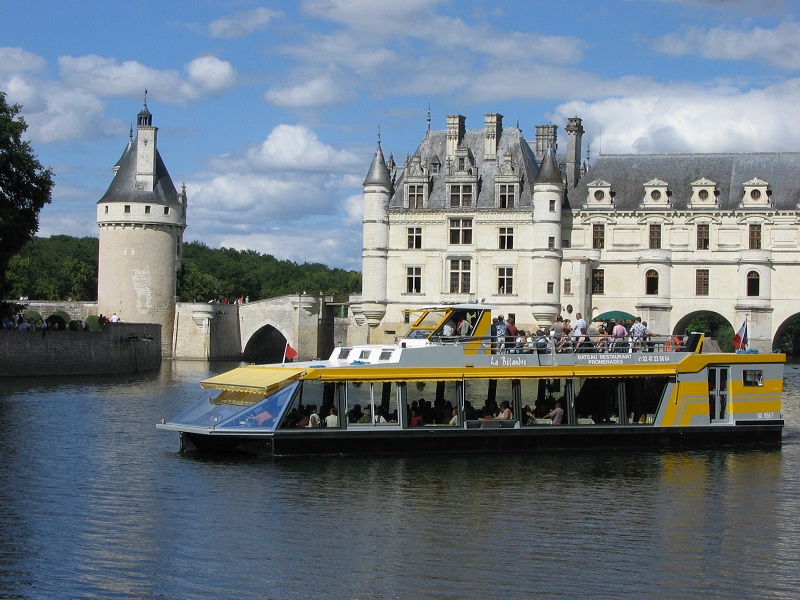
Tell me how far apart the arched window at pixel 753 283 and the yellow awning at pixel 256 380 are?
39.7 metres

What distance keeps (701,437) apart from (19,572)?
1547cm

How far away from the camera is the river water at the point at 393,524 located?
16.1m

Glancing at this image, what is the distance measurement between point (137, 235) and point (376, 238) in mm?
13270

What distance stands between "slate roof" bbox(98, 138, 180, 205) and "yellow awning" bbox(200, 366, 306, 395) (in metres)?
44.3

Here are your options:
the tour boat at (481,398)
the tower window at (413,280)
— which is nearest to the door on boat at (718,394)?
the tour boat at (481,398)

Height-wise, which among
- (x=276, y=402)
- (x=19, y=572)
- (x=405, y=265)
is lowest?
(x=19, y=572)

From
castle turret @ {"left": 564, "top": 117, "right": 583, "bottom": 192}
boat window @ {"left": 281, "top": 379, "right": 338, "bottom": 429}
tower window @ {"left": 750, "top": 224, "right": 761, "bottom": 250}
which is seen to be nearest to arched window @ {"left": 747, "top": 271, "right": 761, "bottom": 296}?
tower window @ {"left": 750, "top": 224, "right": 761, "bottom": 250}

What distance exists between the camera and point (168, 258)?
69.7m

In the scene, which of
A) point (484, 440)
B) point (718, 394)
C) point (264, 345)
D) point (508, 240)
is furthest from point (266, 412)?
point (264, 345)

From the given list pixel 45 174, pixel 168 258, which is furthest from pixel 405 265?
pixel 45 174

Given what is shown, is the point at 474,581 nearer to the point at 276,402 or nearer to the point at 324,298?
the point at 276,402

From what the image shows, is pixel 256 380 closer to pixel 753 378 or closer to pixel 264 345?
pixel 753 378

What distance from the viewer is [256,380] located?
24.7 meters

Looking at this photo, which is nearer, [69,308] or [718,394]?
[718,394]
